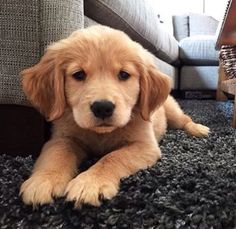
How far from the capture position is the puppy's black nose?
96 centimetres

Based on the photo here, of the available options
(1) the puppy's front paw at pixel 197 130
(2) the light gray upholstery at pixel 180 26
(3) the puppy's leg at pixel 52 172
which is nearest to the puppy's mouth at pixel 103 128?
(3) the puppy's leg at pixel 52 172

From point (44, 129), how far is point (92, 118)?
1.18 ft

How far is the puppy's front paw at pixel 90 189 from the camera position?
0.82 m

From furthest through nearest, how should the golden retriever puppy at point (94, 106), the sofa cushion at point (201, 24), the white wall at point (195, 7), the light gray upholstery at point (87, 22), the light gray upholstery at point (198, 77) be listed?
the white wall at point (195, 7) → the sofa cushion at point (201, 24) → the light gray upholstery at point (198, 77) → the light gray upholstery at point (87, 22) → the golden retriever puppy at point (94, 106)

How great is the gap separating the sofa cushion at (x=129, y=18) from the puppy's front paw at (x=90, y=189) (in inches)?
30.9

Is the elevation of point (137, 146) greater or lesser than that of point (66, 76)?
lesser

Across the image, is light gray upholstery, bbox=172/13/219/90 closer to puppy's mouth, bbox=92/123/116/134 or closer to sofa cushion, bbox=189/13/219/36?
sofa cushion, bbox=189/13/219/36

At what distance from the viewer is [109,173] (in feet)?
3.06

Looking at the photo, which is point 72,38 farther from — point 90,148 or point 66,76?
point 90,148

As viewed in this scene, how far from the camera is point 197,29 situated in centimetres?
587

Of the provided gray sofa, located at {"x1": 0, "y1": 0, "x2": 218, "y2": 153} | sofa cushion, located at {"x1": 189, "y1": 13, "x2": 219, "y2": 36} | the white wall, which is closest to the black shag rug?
gray sofa, located at {"x1": 0, "y1": 0, "x2": 218, "y2": 153}

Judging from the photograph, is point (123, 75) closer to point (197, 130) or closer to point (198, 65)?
point (197, 130)

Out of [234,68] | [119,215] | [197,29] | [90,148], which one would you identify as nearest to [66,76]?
[90,148]

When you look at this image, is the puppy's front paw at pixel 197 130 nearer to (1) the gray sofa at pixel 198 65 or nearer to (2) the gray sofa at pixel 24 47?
(2) the gray sofa at pixel 24 47
